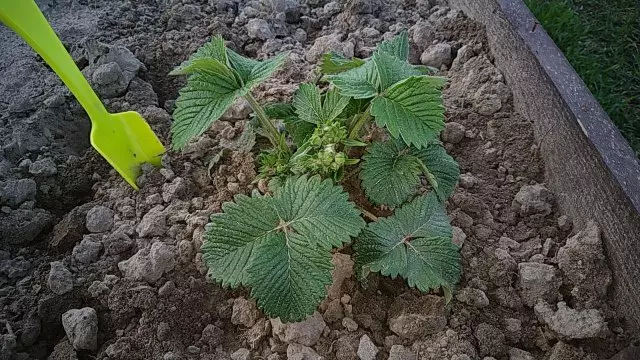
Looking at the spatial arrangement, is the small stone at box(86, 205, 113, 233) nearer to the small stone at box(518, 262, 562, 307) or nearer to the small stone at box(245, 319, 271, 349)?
the small stone at box(245, 319, 271, 349)

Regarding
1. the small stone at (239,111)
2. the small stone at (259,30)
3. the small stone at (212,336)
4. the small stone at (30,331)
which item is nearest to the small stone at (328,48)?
the small stone at (259,30)

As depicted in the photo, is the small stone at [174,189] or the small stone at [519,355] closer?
the small stone at [519,355]

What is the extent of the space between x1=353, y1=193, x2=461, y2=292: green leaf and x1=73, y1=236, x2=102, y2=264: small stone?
490 millimetres

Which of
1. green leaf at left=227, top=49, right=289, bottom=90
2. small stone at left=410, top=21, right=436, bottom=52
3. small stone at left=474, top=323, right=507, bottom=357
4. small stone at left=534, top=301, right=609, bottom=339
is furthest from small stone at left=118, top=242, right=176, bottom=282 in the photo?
small stone at left=410, top=21, right=436, bottom=52

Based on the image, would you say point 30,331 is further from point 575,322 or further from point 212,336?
point 575,322

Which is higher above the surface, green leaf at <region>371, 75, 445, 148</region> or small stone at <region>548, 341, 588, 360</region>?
green leaf at <region>371, 75, 445, 148</region>

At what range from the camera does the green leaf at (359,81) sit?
0.98 metres

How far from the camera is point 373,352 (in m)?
0.98

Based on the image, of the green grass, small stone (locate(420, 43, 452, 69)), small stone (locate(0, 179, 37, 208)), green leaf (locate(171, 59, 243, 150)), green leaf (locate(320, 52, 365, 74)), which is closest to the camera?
green leaf (locate(171, 59, 243, 150))

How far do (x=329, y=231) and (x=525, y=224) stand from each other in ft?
1.48

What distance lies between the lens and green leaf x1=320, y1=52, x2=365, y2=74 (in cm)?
112

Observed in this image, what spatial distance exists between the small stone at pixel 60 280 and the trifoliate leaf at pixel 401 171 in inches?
21.7

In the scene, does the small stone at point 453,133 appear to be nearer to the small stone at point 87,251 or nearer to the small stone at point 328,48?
the small stone at point 328,48

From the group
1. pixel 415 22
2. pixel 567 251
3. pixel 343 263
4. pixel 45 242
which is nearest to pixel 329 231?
pixel 343 263
